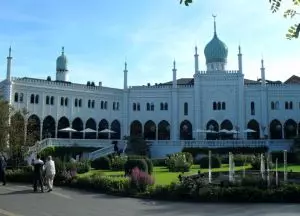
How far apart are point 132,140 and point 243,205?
4377 centimetres

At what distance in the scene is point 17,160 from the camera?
1564 inches

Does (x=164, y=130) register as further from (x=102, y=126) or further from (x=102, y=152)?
(x=102, y=152)

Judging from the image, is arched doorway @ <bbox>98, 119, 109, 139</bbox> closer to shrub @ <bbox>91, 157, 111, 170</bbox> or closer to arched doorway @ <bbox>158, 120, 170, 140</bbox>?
arched doorway @ <bbox>158, 120, 170, 140</bbox>

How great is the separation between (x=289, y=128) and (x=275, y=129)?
2.20m

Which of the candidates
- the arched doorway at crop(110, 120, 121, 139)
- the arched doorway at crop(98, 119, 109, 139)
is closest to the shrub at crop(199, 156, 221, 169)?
the arched doorway at crop(110, 120, 121, 139)

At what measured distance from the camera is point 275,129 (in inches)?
2884

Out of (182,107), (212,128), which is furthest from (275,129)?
(182,107)

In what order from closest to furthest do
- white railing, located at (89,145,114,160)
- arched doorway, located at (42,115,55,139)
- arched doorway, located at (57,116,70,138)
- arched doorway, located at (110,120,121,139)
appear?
1. white railing, located at (89,145,114,160)
2. arched doorway, located at (42,115,55,139)
3. arched doorway, located at (57,116,70,138)
4. arched doorway, located at (110,120,121,139)

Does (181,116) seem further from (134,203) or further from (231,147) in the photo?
(134,203)

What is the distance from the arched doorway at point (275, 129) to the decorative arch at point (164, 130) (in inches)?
645

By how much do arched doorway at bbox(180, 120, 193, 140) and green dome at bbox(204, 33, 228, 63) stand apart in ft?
36.0

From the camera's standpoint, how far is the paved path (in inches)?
674

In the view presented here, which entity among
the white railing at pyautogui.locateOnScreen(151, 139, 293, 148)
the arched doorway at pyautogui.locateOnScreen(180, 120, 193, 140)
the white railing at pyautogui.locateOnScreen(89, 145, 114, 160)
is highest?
the arched doorway at pyautogui.locateOnScreen(180, 120, 193, 140)

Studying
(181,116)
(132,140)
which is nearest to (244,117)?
(181,116)
